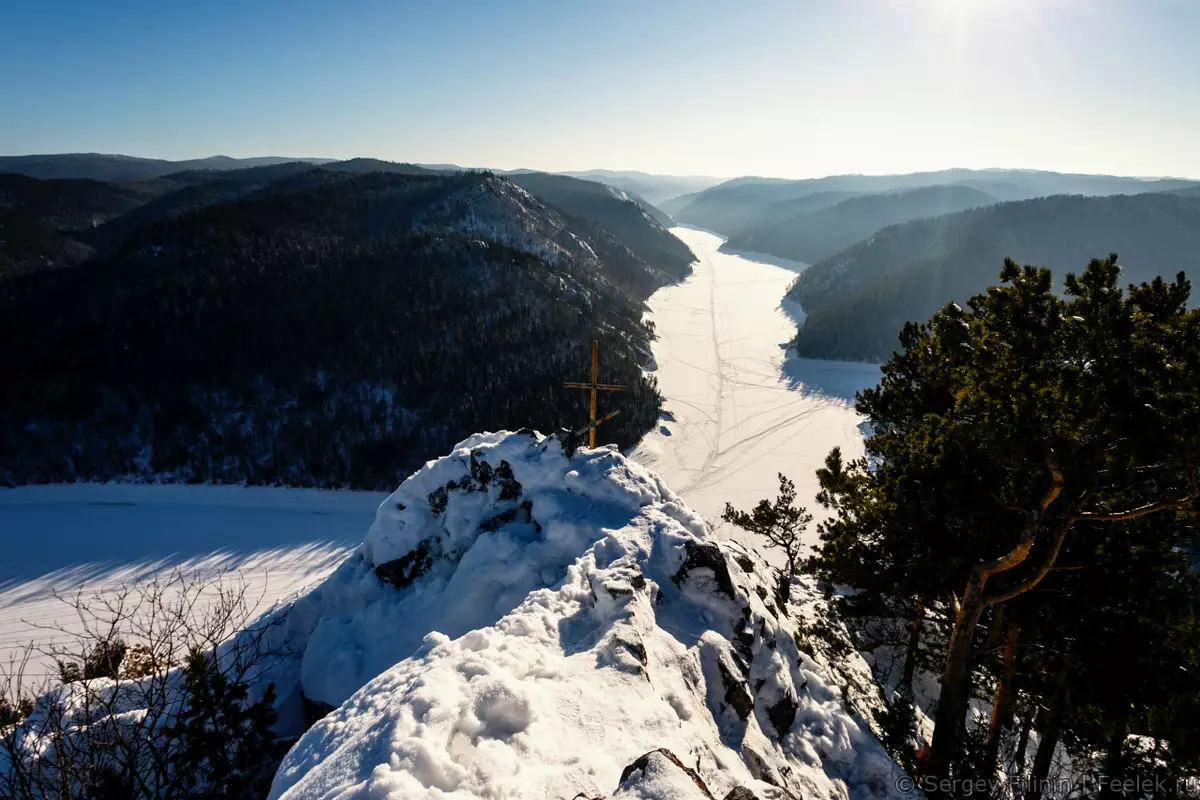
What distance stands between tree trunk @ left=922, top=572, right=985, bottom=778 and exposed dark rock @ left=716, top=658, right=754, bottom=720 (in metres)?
4.71

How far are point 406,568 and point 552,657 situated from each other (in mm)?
8371

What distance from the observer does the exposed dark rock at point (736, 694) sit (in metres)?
9.25

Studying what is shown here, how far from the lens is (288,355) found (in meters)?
78.0

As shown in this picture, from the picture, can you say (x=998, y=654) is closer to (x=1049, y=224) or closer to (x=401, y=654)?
(x=401, y=654)

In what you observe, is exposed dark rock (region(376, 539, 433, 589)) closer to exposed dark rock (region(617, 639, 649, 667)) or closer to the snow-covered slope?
the snow-covered slope

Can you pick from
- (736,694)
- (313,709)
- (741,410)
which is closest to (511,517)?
(313,709)

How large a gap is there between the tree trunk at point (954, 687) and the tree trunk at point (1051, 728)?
8.54 feet

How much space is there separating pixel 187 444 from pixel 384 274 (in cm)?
4150

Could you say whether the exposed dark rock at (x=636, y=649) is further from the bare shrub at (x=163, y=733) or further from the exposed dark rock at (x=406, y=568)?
the exposed dark rock at (x=406, y=568)

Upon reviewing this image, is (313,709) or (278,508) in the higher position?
(313,709)

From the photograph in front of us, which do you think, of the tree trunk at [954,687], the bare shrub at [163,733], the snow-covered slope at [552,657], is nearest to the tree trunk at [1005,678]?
the tree trunk at [954,687]

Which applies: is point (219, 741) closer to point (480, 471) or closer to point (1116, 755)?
point (480, 471)

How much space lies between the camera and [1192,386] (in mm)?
7055

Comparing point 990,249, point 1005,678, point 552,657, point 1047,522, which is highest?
point 990,249
